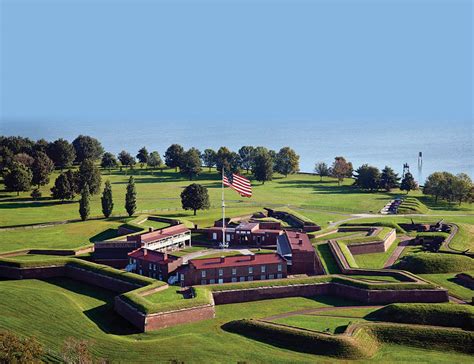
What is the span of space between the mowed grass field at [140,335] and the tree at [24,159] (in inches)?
2525

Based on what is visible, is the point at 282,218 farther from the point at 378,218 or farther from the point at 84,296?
the point at 84,296

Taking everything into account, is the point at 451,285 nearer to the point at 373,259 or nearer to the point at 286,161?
the point at 373,259

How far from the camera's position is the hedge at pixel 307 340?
150 feet

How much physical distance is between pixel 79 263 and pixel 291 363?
32840mm

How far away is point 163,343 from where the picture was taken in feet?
153

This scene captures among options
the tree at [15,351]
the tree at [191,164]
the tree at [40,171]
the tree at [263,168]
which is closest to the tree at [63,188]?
the tree at [40,171]

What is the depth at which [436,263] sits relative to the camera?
224 feet

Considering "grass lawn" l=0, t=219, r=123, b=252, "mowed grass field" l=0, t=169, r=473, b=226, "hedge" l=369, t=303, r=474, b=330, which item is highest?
"mowed grass field" l=0, t=169, r=473, b=226

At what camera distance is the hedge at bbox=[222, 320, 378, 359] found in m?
45.6

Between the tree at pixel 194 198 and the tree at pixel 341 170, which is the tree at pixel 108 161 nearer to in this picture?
the tree at pixel 194 198

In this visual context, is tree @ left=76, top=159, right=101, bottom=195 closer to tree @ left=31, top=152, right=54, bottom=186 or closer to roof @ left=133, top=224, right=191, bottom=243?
tree @ left=31, top=152, right=54, bottom=186

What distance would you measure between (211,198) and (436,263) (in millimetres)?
59841

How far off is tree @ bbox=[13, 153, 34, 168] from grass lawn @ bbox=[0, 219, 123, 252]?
119 feet

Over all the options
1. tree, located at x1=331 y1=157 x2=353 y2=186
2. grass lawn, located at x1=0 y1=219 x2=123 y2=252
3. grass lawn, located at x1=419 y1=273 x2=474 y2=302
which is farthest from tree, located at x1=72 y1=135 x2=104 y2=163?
grass lawn, located at x1=419 y1=273 x2=474 y2=302
